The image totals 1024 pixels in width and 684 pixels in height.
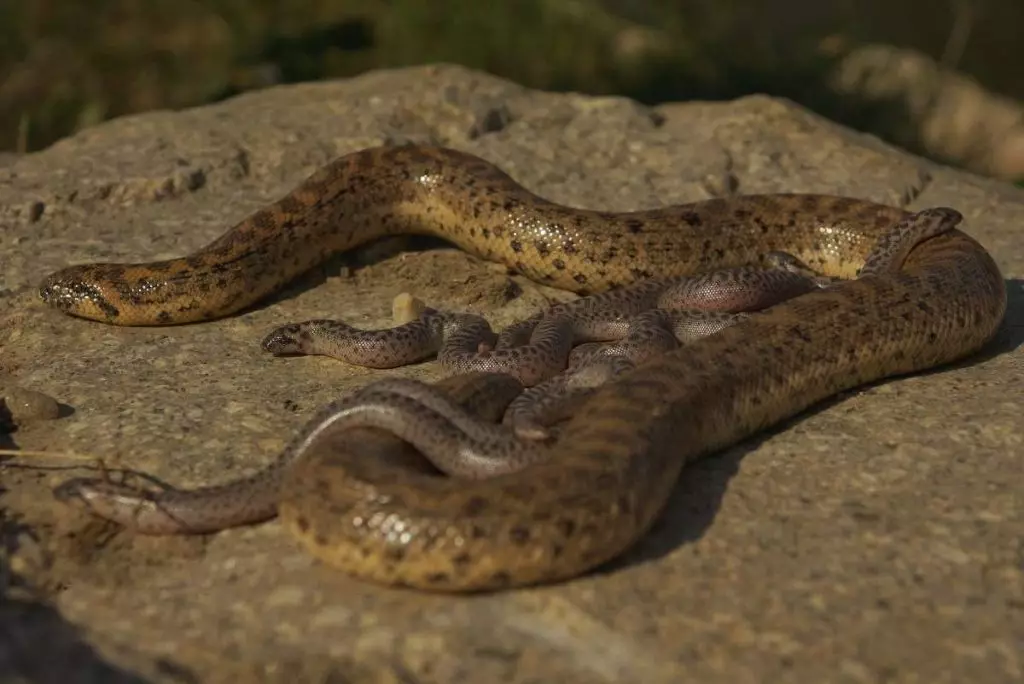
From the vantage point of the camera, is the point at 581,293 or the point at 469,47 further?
the point at 469,47

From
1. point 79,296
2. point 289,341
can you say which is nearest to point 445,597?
point 289,341

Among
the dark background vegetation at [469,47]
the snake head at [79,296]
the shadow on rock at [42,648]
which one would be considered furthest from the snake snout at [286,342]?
the dark background vegetation at [469,47]

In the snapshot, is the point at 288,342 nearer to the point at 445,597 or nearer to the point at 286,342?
the point at 286,342

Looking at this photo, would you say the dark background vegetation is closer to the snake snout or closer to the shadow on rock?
the snake snout

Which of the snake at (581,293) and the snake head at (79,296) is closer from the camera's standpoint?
the snake at (581,293)

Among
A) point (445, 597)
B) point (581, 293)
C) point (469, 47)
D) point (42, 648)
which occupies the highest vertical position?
point (445, 597)

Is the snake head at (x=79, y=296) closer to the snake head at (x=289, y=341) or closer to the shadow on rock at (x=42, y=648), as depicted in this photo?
the snake head at (x=289, y=341)
